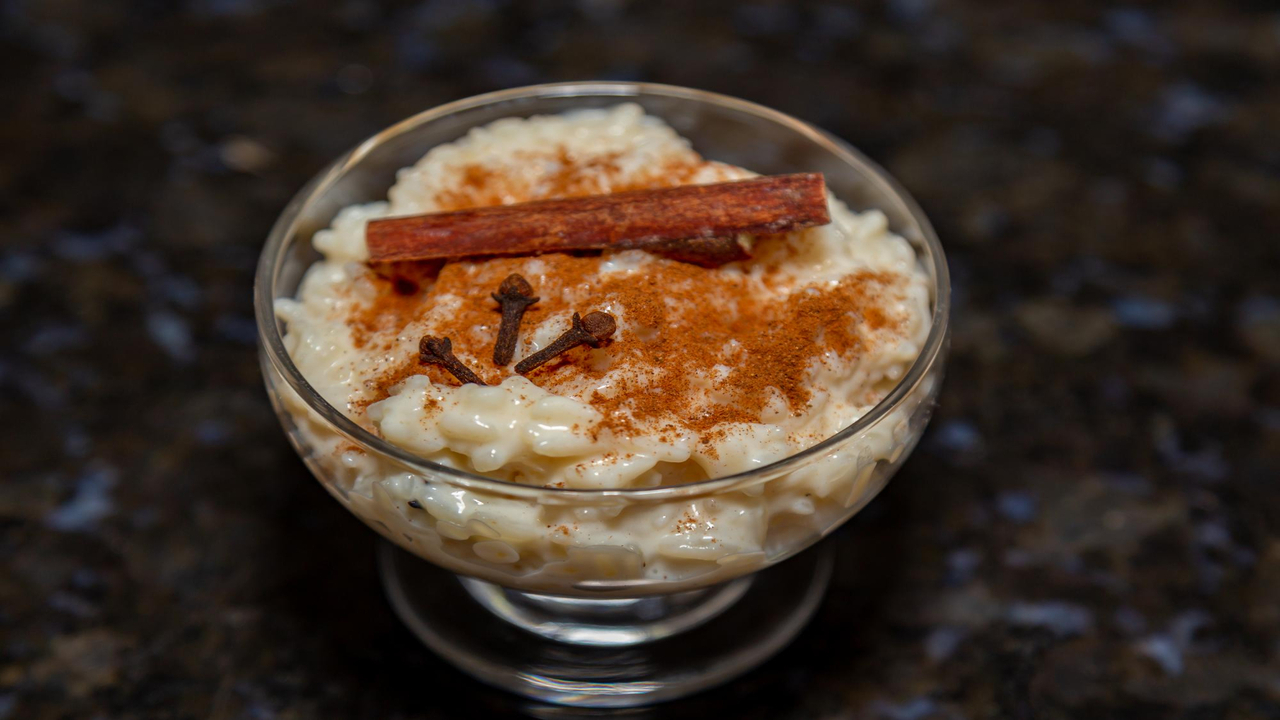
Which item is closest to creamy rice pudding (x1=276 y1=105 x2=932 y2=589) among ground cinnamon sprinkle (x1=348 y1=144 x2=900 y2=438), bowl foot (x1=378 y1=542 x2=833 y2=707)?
ground cinnamon sprinkle (x1=348 y1=144 x2=900 y2=438)

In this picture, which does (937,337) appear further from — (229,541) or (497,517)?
(229,541)

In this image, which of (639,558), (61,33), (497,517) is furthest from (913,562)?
(61,33)

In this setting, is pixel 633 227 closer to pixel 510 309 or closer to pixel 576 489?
pixel 510 309

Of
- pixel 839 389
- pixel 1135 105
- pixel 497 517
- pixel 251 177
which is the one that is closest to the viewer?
pixel 497 517

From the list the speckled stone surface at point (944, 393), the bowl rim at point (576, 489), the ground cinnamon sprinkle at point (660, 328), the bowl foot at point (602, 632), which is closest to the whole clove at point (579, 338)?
the ground cinnamon sprinkle at point (660, 328)

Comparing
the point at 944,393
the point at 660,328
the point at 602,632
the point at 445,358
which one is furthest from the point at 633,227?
the point at 944,393

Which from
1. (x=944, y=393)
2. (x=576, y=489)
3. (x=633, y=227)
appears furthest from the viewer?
(x=944, y=393)

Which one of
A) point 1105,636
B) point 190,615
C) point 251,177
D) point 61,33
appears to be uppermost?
point 61,33
